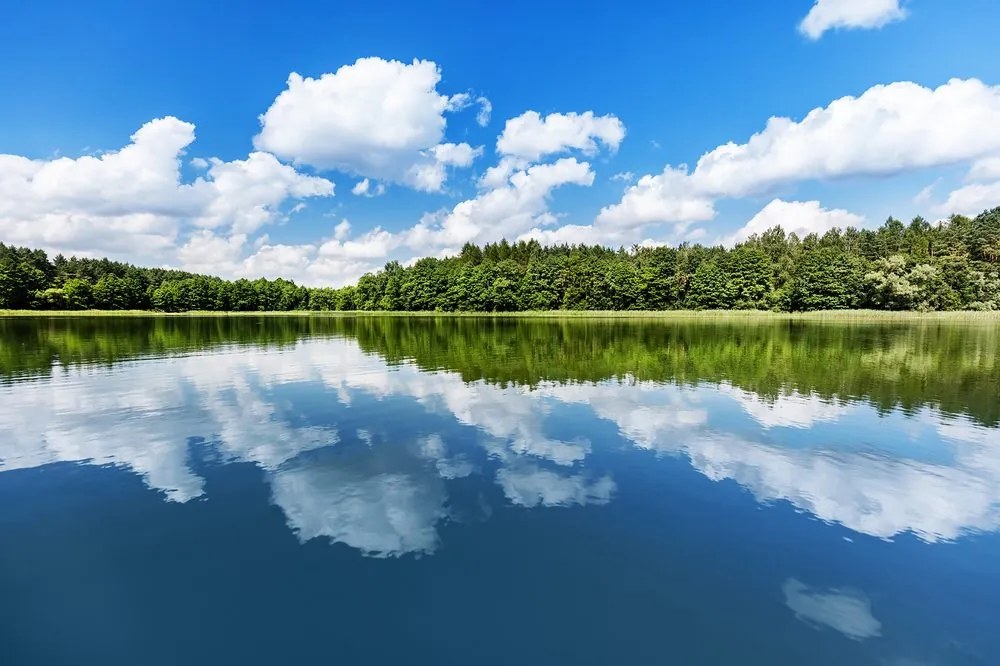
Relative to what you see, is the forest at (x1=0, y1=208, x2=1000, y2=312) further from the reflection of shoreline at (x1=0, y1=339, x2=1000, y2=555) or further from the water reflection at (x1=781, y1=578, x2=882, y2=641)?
the water reflection at (x1=781, y1=578, x2=882, y2=641)

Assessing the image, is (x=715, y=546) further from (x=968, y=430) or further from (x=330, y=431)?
(x=968, y=430)

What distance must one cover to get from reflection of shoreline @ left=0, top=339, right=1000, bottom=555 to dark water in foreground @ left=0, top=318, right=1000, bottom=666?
0.30 feet

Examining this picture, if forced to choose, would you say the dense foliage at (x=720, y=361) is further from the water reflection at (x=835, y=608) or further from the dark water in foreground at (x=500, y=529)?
the water reflection at (x=835, y=608)

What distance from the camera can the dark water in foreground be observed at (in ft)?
20.5

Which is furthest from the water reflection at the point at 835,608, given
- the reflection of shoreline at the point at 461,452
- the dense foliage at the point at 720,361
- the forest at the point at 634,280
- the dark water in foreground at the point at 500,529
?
the forest at the point at 634,280

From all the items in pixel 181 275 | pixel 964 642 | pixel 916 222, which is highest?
pixel 916 222

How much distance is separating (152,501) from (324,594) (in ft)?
19.5

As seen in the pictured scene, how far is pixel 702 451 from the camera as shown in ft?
44.4

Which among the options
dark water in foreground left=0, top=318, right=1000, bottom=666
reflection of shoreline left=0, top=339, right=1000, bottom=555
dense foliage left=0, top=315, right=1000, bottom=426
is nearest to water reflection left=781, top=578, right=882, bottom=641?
dark water in foreground left=0, top=318, right=1000, bottom=666

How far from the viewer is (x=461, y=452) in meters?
13.5

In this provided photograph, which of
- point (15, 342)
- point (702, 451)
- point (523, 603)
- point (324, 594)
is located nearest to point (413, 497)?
point (324, 594)

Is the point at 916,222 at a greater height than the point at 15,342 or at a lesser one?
greater

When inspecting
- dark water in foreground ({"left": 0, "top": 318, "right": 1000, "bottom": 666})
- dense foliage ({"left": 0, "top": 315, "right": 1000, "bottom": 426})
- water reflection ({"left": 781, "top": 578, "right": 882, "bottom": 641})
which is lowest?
water reflection ({"left": 781, "top": 578, "right": 882, "bottom": 641})

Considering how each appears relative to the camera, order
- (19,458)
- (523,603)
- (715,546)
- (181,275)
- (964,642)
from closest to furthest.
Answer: (964,642), (523,603), (715,546), (19,458), (181,275)
